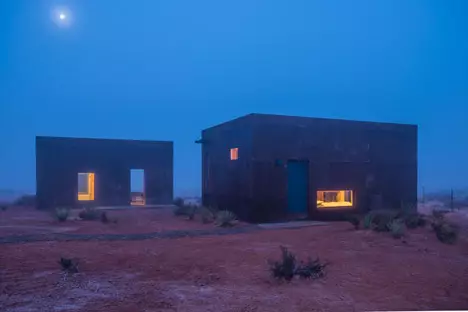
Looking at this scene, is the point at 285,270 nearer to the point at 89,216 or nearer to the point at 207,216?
the point at 207,216

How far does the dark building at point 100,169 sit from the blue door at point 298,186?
10.3 metres

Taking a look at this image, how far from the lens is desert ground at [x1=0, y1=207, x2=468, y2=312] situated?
476 cm

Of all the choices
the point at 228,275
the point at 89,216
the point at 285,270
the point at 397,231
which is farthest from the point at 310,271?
the point at 89,216

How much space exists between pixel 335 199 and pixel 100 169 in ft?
41.4

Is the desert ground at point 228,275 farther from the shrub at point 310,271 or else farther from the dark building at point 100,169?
the dark building at point 100,169

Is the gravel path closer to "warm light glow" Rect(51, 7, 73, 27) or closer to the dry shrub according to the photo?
the dry shrub

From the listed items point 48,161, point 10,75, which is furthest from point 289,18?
point 48,161

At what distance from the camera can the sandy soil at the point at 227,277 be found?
4746 millimetres

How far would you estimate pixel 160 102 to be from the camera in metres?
166

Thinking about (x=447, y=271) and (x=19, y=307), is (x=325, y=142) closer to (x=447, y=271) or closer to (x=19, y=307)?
(x=447, y=271)

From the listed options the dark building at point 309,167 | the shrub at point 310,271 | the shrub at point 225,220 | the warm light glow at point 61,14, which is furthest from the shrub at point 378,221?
the warm light glow at point 61,14

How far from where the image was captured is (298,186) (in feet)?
44.6

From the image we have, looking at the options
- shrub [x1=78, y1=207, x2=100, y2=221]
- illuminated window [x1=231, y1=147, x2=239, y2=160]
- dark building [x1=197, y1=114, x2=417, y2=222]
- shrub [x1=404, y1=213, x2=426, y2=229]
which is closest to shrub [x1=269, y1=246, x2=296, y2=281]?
shrub [x1=404, y1=213, x2=426, y2=229]

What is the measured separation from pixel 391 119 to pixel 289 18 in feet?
230
